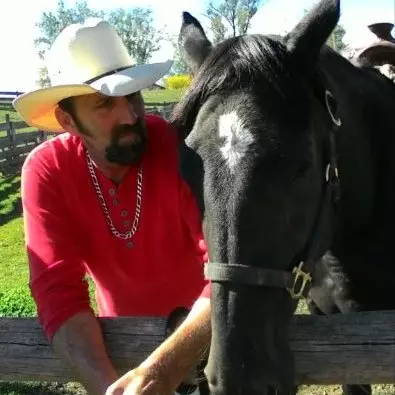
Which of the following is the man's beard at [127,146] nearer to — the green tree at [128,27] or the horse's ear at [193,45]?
the horse's ear at [193,45]

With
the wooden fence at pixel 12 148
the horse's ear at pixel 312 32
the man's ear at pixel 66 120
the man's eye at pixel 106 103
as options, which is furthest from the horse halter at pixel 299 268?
the wooden fence at pixel 12 148

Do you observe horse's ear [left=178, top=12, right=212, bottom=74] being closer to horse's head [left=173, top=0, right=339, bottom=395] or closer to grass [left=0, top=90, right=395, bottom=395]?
horse's head [left=173, top=0, right=339, bottom=395]

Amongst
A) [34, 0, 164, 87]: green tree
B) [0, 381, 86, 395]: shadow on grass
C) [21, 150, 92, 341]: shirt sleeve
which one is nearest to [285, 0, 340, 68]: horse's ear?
[21, 150, 92, 341]: shirt sleeve

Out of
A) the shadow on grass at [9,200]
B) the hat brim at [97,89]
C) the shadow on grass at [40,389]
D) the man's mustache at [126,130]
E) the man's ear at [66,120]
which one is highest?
the hat brim at [97,89]

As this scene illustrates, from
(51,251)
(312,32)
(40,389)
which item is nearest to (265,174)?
(312,32)

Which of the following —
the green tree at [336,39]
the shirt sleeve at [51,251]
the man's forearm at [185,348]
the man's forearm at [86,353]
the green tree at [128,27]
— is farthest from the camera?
the green tree at [128,27]

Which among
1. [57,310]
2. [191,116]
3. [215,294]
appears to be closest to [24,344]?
[57,310]

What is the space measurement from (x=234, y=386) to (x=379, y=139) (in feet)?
4.99

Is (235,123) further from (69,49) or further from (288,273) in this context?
(69,49)

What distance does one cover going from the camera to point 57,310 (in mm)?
2521

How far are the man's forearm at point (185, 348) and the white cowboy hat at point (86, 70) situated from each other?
39.6 inches

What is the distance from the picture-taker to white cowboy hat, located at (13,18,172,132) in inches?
107

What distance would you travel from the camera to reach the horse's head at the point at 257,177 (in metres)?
1.95

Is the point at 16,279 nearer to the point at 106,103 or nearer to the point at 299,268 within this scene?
the point at 106,103
